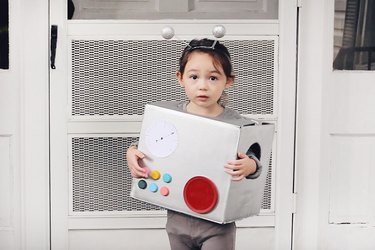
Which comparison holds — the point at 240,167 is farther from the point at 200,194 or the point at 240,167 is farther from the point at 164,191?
the point at 164,191

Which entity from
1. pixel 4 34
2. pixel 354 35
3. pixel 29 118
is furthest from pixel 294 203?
pixel 4 34

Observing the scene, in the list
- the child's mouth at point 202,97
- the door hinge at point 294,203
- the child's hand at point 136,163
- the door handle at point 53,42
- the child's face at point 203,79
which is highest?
the door handle at point 53,42

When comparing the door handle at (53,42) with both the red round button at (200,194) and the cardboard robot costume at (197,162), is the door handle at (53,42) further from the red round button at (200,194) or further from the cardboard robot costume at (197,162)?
the red round button at (200,194)

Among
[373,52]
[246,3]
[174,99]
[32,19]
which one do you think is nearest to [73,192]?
[174,99]

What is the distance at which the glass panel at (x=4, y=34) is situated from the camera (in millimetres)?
2383

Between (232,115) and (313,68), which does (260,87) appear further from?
(232,115)

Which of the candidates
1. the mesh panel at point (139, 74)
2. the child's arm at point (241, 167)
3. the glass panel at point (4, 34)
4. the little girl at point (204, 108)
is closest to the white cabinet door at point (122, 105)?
the mesh panel at point (139, 74)

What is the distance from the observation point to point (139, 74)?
2.37 meters

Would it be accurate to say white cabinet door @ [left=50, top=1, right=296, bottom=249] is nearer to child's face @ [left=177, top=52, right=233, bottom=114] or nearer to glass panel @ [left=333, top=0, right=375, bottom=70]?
glass panel @ [left=333, top=0, right=375, bottom=70]

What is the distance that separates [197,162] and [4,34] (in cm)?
113

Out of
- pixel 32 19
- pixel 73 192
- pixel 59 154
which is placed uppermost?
pixel 32 19

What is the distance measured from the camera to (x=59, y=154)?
7.90ft

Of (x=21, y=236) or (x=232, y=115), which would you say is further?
(x=21, y=236)

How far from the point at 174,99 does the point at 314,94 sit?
568mm
